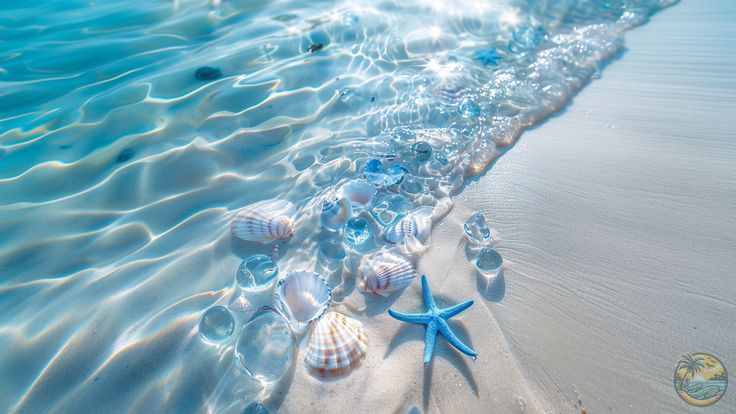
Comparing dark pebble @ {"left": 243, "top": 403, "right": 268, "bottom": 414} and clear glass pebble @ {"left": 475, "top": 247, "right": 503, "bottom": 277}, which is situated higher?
clear glass pebble @ {"left": 475, "top": 247, "right": 503, "bottom": 277}

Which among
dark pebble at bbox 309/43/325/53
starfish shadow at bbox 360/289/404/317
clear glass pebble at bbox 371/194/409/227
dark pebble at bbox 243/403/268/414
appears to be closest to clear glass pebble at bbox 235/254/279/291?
starfish shadow at bbox 360/289/404/317

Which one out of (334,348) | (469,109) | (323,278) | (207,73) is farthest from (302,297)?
(207,73)

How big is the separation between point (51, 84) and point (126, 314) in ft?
13.1

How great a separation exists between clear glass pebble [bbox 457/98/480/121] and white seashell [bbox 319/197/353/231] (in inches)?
70.8

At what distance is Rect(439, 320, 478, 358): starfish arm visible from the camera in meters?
2.11

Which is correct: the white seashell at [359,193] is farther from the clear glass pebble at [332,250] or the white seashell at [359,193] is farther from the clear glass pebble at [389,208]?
the clear glass pebble at [332,250]

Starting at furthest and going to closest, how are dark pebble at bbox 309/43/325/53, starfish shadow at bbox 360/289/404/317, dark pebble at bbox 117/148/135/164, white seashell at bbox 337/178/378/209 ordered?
dark pebble at bbox 309/43/325/53
dark pebble at bbox 117/148/135/164
white seashell at bbox 337/178/378/209
starfish shadow at bbox 360/289/404/317

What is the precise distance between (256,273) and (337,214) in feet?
2.44

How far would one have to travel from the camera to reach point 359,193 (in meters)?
3.19

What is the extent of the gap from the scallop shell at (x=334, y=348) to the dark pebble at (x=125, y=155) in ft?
8.81

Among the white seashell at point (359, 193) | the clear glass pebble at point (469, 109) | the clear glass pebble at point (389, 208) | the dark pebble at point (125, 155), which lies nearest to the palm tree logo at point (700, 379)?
the clear glass pebble at point (389, 208)

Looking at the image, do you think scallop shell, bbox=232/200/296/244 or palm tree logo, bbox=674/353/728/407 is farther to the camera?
scallop shell, bbox=232/200/296/244

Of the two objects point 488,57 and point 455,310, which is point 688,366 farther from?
point 488,57

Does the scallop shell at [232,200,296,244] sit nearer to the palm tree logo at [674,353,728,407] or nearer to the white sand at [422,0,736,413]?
the white sand at [422,0,736,413]
